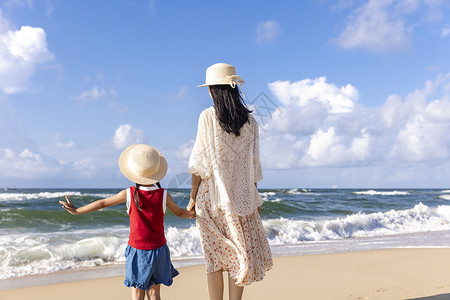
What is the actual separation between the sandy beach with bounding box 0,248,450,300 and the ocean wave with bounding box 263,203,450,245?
292cm

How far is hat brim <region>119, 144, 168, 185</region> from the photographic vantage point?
8.54 feet

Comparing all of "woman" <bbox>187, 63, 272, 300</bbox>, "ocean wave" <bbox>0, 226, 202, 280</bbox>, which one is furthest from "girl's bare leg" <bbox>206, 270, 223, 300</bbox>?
"ocean wave" <bbox>0, 226, 202, 280</bbox>

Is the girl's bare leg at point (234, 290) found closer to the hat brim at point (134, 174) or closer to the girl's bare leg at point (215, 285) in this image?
the girl's bare leg at point (215, 285)

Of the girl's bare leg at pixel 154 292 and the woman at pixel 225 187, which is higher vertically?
the woman at pixel 225 187

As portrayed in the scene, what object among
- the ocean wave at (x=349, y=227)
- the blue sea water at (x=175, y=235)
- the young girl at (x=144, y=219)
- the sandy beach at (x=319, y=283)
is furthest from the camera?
the ocean wave at (x=349, y=227)

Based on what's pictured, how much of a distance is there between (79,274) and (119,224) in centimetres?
515

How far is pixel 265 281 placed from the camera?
4613mm

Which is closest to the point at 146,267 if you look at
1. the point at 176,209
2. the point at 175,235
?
the point at 176,209

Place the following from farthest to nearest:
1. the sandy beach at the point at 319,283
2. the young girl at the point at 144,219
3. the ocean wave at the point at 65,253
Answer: the ocean wave at the point at 65,253 → the sandy beach at the point at 319,283 → the young girl at the point at 144,219

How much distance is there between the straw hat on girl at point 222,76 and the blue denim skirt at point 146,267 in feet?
3.85

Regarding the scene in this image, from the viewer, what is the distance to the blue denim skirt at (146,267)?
101 inches

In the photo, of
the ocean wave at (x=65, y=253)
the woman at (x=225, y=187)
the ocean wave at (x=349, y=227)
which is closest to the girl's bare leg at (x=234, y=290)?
the woman at (x=225, y=187)

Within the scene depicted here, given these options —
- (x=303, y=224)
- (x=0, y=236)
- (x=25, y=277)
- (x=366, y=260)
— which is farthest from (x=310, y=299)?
(x=0, y=236)

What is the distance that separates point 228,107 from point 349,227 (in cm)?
871
